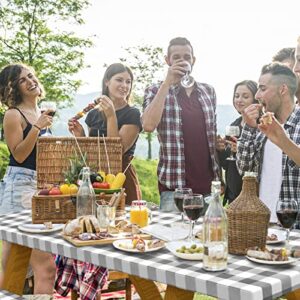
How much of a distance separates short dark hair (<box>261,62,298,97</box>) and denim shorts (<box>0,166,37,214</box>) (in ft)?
5.24

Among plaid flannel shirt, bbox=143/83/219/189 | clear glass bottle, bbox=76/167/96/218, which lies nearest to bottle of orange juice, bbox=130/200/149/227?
clear glass bottle, bbox=76/167/96/218

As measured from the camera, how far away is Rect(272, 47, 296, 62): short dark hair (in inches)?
150

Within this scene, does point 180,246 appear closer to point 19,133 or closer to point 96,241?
point 96,241

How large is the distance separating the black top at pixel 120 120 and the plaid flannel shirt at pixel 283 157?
89 cm

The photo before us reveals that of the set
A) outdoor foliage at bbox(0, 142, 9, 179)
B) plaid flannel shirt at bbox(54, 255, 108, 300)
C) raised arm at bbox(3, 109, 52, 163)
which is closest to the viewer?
plaid flannel shirt at bbox(54, 255, 108, 300)

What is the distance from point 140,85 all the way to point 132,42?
1.69 metres

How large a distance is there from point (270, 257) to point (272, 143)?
3.94 ft

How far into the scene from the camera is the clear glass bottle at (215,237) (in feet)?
6.11

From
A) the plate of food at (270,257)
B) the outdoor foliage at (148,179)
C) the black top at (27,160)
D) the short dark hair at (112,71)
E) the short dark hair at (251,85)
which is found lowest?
the outdoor foliage at (148,179)

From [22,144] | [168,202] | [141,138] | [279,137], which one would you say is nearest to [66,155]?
[22,144]

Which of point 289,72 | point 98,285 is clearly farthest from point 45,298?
point 289,72

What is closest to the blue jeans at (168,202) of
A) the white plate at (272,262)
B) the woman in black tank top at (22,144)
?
the woman in black tank top at (22,144)

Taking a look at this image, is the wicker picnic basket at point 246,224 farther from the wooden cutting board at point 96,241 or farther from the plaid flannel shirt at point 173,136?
the plaid flannel shirt at point 173,136

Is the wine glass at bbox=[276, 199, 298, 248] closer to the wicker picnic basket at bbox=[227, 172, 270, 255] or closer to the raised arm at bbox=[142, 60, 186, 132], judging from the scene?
the wicker picnic basket at bbox=[227, 172, 270, 255]
